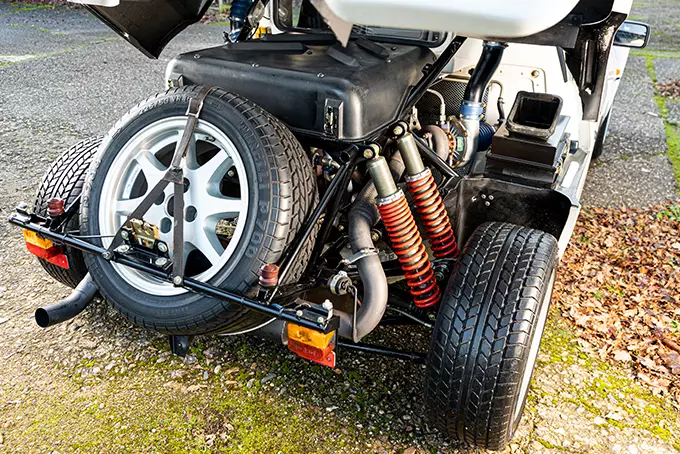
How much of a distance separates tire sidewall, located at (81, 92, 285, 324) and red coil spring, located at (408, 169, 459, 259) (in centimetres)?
74

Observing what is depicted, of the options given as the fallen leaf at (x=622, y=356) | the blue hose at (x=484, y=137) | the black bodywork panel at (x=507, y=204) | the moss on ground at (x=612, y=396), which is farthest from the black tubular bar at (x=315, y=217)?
the fallen leaf at (x=622, y=356)

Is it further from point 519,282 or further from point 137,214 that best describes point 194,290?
point 519,282

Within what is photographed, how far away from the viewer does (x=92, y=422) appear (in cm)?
256

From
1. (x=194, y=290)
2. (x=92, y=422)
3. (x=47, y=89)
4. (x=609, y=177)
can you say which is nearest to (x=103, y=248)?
(x=194, y=290)

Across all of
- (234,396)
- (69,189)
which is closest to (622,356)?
(234,396)

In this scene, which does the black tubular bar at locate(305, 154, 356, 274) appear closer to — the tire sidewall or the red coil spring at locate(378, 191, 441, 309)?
the red coil spring at locate(378, 191, 441, 309)

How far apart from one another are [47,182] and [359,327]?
1.86m

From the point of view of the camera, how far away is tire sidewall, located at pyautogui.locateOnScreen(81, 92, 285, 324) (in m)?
2.21

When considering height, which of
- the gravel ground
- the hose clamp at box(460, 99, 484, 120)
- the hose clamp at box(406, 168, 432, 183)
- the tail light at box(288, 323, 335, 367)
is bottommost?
the gravel ground

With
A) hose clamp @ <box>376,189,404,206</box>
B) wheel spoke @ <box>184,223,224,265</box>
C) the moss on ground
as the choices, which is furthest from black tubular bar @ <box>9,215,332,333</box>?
the moss on ground

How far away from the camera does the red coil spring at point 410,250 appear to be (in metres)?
2.50

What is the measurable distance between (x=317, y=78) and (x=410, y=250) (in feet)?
2.68

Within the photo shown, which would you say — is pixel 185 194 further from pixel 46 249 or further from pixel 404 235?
pixel 404 235

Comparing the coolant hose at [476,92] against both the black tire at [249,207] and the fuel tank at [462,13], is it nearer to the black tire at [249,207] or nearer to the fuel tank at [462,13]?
the black tire at [249,207]
